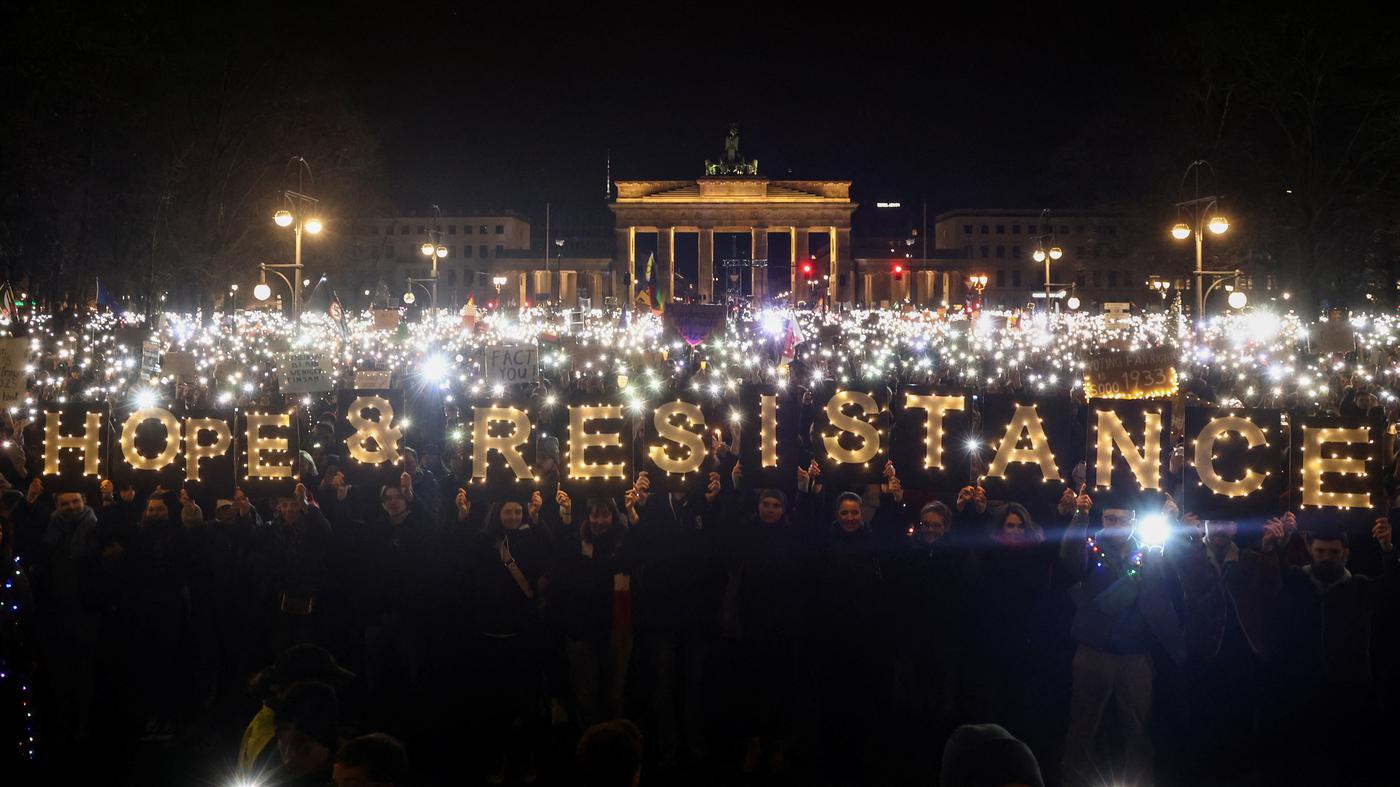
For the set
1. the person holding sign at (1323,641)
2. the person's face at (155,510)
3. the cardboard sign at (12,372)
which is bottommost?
the person holding sign at (1323,641)

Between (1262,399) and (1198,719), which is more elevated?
(1262,399)

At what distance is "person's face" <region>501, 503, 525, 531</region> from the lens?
28.7ft

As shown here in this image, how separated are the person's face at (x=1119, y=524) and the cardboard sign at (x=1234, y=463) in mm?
347

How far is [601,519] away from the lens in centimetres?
870

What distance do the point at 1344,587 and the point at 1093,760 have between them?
2393mm

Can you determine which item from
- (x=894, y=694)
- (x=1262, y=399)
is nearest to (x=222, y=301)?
(x=1262, y=399)

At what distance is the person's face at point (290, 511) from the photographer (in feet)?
30.5

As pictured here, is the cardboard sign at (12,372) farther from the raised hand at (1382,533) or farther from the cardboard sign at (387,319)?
the cardboard sign at (387,319)

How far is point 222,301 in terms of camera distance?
49469 millimetres

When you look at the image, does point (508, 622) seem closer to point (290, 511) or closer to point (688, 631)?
point (688, 631)

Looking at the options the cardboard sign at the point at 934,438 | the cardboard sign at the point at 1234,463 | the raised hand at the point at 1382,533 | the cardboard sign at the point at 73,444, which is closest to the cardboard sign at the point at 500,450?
the cardboard sign at the point at 934,438

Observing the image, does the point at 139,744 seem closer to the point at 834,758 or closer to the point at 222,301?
the point at 834,758

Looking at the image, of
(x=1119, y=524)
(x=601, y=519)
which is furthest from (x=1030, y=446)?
(x=601, y=519)

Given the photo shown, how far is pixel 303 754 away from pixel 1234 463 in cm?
567
